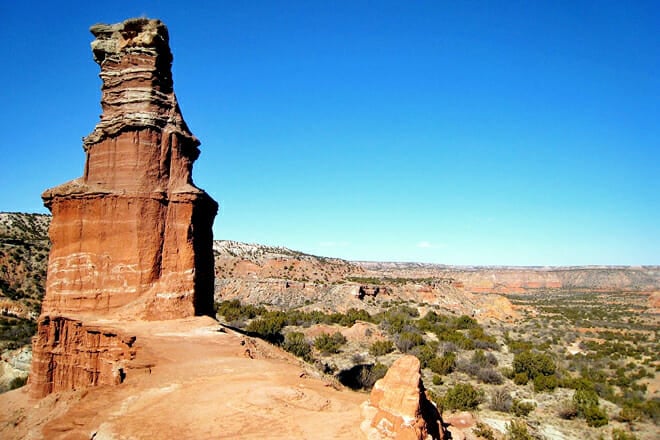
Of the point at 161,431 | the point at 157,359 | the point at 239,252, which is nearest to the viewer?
the point at 161,431

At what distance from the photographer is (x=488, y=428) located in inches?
557

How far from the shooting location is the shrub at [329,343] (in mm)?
26709

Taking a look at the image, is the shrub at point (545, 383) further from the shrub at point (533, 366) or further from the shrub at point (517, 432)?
the shrub at point (517, 432)

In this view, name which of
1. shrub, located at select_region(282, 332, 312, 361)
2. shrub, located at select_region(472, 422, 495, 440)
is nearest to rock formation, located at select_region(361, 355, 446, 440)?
shrub, located at select_region(472, 422, 495, 440)

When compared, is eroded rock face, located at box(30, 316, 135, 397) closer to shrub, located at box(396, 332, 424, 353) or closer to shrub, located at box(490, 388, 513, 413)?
shrub, located at box(490, 388, 513, 413)

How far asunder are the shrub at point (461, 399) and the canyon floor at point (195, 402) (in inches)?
384

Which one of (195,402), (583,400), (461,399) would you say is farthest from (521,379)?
(195,402)

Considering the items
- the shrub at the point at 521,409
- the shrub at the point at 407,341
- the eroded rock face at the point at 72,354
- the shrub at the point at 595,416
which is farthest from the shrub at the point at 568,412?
the eroded rock face at the point at 72,354

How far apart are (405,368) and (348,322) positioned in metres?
29.1

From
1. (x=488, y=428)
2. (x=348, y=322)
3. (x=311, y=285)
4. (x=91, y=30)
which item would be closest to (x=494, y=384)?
(x=488, y=428)

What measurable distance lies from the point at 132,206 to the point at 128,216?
345mm

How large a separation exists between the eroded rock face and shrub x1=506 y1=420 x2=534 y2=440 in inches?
490

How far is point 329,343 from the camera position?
27.6 meters

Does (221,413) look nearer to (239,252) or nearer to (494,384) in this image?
(494,384)
